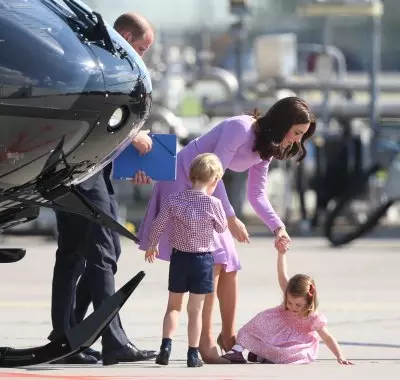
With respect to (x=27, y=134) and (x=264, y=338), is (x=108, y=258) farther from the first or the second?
(x=27, y=134)

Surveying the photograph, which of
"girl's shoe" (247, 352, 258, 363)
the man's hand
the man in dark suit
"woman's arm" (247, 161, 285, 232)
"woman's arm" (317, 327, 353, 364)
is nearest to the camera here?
the man's hand

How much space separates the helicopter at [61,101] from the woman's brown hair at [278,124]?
1153 millimetres

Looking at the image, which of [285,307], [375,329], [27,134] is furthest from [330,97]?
[27,134]

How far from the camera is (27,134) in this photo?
6969mm

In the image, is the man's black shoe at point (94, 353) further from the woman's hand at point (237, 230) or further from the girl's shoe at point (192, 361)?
the woman's hand at point (237, 230)

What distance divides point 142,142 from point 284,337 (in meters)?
1.34

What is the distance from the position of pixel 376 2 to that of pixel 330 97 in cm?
162

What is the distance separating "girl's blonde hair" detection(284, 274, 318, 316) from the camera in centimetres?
838

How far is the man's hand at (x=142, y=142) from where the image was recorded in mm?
8031

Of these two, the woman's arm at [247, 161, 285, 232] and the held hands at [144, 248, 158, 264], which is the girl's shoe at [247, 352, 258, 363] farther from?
the held hands at [144, 248, 158, 264]

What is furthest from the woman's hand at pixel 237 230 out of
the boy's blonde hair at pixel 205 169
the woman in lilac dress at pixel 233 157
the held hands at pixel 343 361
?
the held hands at pixel 343 361

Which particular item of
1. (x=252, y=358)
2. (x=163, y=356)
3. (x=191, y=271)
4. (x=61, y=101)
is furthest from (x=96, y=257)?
(x=61, y=101)

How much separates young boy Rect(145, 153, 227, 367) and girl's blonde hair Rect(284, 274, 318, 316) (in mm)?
469

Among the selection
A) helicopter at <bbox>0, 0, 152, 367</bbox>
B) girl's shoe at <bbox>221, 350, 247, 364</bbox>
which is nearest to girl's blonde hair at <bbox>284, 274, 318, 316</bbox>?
girl's shoe at <bbox>221, 350, 247, 364</bbox>
